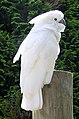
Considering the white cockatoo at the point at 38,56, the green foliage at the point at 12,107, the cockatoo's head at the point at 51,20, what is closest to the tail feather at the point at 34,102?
the white cockatoo at the point at 38,56

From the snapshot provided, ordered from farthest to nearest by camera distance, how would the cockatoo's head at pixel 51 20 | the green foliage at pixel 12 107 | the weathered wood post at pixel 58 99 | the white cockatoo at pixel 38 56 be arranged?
1. the green foliage at pixel 12 107
2. the cockatoo's head at pixel 51 20
3. the white cockatoo at pixel 38 56
4. the weathered wood post at pixel 58 99

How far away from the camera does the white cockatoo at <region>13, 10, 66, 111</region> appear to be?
250 cm

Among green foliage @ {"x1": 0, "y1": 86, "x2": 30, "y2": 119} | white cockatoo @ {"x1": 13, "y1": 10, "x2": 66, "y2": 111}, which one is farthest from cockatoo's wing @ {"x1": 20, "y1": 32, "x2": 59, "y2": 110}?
green foliage @ {"x1": 0, "y1": 86, "x2": 30, "y2": 119}

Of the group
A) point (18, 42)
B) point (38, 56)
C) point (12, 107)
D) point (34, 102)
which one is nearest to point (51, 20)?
point (38, 56)

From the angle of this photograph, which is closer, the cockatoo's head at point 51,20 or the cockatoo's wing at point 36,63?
the cockatoo's wing at point 36,63

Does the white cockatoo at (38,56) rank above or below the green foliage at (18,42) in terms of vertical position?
above

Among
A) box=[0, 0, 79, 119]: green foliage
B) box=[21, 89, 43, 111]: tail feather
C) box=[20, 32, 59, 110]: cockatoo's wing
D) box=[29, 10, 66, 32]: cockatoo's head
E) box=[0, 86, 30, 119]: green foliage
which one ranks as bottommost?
box=[0, 86, 30, 119]: green foliage

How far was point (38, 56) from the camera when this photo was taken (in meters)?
2.68

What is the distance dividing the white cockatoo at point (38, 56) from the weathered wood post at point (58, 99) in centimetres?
5

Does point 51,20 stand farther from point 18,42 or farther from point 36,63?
point 18,42

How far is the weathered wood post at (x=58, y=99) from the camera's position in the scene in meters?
2.38

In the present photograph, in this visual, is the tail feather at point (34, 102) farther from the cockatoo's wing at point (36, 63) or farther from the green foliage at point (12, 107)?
the green foliage at point (12, 107)

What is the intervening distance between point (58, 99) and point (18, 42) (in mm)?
2727

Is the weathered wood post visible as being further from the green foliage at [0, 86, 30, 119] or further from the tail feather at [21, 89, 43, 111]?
the green foliage at [0, 86, 30, 119]
